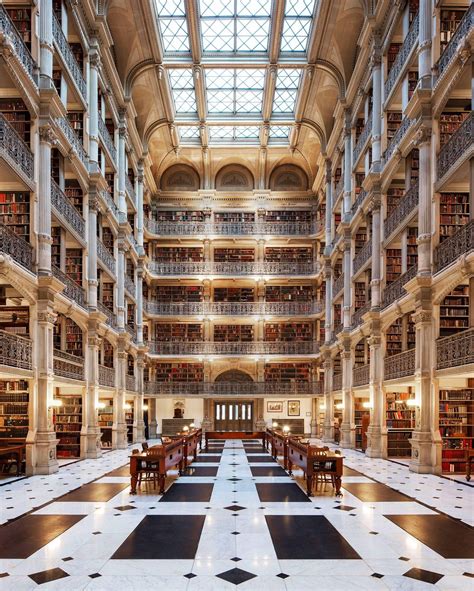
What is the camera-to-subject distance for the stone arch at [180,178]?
28.2 m

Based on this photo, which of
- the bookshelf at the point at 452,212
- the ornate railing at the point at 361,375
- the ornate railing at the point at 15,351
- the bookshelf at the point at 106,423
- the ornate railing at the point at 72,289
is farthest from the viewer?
the bookshelf at the point at 106,423

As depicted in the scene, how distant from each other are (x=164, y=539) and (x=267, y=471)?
6.17 m

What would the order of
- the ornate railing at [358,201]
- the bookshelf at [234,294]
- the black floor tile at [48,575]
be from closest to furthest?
the black floor tile at [48,575], the ornate railing at [358,201], the bookshelf at [234,294]

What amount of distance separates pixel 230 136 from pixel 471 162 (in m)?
17.9

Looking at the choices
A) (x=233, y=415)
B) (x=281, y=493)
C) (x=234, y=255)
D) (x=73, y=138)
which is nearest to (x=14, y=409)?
(x=73, y=138)

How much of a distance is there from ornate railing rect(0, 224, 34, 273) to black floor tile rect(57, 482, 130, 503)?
4083mm

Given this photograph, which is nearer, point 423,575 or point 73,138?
point 423,575

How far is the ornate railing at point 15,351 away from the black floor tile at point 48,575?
18.0ft

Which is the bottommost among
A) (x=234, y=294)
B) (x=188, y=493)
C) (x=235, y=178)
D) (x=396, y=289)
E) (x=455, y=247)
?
(x=188, y=493)

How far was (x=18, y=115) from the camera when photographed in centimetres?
1200

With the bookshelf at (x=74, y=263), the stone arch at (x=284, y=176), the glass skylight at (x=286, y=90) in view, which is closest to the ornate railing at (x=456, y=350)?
the bookshelf at (x=74, y=263)

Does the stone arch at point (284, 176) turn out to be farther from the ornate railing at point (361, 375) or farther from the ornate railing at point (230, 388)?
the ornate railing at point (361, 375)

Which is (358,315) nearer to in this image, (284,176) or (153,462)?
(153,462)

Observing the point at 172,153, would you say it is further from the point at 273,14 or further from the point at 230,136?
the point at 273,14
